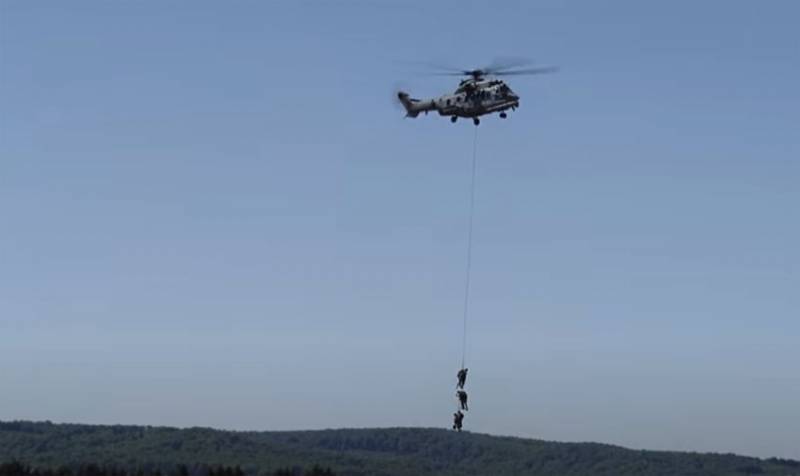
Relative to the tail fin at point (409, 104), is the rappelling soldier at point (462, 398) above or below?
below

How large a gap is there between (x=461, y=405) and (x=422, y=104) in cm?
2514

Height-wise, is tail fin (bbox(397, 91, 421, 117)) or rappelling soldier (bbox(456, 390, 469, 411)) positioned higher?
tail fin (bbox(397, 91, 421, 117))

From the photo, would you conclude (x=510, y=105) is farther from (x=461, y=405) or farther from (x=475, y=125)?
(x=461, y=405)

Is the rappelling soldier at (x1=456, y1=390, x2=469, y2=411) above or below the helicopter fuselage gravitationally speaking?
below

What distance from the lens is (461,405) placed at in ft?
249

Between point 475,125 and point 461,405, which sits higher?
point 475,125

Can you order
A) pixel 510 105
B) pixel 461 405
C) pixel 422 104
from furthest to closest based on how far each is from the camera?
pixel 422 104 < pixel 510 105 < pixel 461 405

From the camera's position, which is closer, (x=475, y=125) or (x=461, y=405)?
(x=461, y=405)

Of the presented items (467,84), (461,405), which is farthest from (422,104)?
(461,405)

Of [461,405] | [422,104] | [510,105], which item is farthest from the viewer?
[422,104]

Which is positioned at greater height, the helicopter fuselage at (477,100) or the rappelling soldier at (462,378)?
the helicopter fuselage at (477,100)

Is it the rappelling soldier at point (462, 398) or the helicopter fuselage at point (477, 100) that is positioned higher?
the helicopter fuselage at point (477, 100)

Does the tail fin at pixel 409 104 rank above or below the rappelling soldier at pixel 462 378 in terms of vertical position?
above

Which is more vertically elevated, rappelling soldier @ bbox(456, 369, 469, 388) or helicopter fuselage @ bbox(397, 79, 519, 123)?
helicopter fuselage @ bbox(397, 79, 519, 123)
